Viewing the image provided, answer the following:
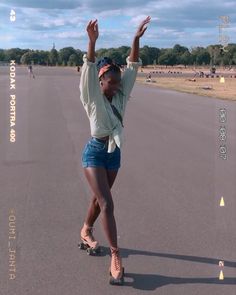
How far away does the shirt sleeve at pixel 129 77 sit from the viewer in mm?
4395

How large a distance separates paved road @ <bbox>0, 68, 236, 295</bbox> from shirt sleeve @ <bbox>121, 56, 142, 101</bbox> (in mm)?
1527

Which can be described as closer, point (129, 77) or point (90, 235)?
point (129, 77)

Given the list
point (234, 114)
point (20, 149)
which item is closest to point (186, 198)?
point (20, 149)

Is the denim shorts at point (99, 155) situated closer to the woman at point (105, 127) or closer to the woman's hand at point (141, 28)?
the woman at point (105, 127)

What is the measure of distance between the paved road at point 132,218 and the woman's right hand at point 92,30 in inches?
76.1

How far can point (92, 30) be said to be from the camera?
13.0 feet

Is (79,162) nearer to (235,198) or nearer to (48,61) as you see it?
(235,198)

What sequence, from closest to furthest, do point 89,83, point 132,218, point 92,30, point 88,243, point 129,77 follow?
point 92,30 < point 89,83 < point 129,77 < point 88,243 < point 132,218

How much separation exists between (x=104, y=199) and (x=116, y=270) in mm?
585

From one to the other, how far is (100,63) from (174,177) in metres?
4.05

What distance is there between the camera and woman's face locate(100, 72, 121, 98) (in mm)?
4203

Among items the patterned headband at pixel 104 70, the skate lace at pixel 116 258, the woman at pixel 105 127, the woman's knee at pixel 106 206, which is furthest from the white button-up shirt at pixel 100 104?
the skate lace at pixel 116 258

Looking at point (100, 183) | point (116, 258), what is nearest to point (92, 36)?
point (100, 183)

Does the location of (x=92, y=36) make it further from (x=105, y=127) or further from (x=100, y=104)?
(x=105, y=127)
